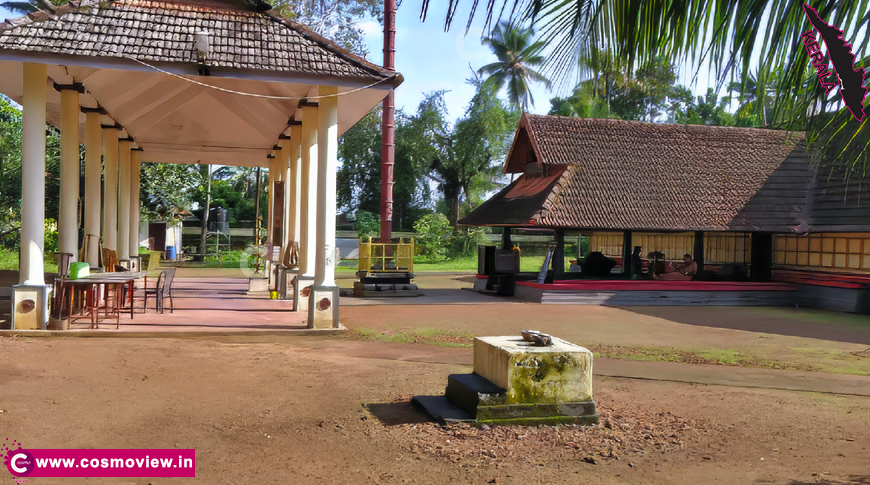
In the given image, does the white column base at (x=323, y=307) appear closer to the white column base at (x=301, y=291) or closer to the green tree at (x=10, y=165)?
the white column base at (x=301, y=291)

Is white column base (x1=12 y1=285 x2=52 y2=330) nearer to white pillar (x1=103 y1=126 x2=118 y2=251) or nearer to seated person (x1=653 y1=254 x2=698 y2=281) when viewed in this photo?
white pillar (x1=103 y1=126 x2=118 y2=251)

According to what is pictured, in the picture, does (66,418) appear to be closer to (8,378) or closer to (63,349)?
(8,378)

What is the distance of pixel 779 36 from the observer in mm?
2086

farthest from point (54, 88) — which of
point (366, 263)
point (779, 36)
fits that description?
point (779, 36)

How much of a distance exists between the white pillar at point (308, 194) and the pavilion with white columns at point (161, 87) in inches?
1.1

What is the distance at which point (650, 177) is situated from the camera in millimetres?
19797

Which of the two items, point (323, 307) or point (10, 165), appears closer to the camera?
point (323, 307)

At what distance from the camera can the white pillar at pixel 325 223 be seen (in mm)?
10898

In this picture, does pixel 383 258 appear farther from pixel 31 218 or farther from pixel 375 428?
pixel 375 428

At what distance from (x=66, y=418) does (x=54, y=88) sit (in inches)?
307

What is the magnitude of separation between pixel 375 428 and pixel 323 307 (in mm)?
5349

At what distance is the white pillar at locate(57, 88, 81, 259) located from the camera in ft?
36.6

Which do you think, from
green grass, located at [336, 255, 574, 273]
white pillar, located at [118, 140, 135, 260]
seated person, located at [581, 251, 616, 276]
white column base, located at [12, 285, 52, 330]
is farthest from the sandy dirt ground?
green grass, located at [336, 255, 574, 273]

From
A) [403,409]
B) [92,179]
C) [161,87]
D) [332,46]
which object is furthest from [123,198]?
[403,409]
